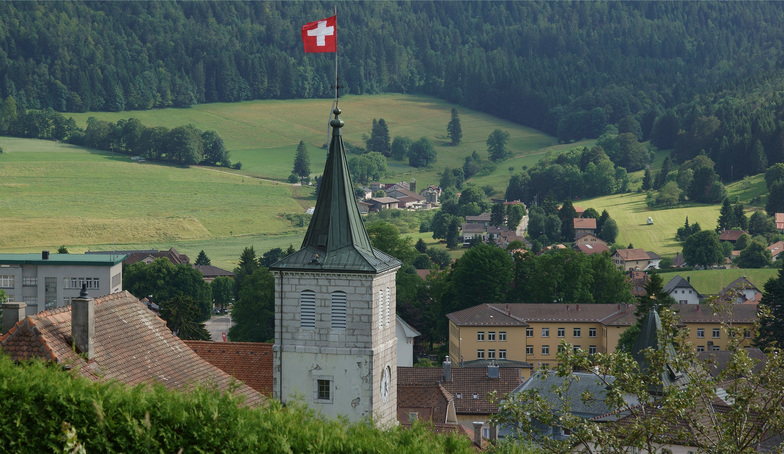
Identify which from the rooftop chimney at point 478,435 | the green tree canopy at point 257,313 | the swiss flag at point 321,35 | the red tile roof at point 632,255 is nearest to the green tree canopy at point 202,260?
the red tile roof at point 632,255

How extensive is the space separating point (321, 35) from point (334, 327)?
12.9 meters

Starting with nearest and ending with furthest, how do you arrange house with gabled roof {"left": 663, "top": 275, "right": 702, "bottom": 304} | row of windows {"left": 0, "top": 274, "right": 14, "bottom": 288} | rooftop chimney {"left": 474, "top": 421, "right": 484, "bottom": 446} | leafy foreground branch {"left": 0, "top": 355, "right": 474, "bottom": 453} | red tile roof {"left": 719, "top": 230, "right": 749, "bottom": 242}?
1. leafy foreground branch {"left": 0, "top": 355, "right": 474, "bottom": 453}
2. rooftop chimney {"left": 474, "top": 421, "right": 484, "bottom": 446}
3. row of windows {"left": 0, "top": 274, "right": 14, "bottom": 288}
4. house with gabled roof {"left": 663, "top": 275, "right": 702, "bottom": 304}
5. red tile roof {"left": 719, "top": 230, "right": 749, "bottom": 242}

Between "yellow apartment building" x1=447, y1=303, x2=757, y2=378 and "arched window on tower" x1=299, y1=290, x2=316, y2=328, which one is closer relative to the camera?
"arched window on tower" x1=299, y1=290, x2=316, y2=328

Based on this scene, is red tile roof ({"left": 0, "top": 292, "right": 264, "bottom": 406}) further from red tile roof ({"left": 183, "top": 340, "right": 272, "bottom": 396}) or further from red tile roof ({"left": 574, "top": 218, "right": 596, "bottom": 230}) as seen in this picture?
red tile roof ({"left": 574, "top": 218, "right": 596, "bottom": 230})

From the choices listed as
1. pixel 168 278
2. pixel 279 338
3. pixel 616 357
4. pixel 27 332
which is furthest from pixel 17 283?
pixel 616 357

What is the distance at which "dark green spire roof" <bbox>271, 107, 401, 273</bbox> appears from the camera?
39656 mm

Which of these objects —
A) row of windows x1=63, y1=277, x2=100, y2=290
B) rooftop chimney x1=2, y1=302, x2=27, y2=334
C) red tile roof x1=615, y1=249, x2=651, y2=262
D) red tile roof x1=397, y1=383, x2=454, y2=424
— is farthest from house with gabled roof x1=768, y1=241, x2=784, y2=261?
rooftop chimney x1=2, y1=302, x2=27, y2=334

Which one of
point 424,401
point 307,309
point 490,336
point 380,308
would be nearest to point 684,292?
point 490,336

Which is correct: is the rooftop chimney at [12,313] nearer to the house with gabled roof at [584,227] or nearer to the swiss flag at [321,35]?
the swiss flag at [321,35]

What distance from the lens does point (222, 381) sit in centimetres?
3472

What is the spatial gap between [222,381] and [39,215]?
551ft

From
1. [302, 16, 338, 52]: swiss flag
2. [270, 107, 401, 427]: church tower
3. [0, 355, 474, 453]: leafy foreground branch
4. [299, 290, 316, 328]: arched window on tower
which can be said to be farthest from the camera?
[302, 16, 338, 52]: swiss flag

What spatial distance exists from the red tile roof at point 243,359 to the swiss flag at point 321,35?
12004mm

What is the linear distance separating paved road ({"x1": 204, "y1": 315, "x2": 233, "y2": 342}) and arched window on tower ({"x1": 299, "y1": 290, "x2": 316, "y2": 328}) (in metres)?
73.8
